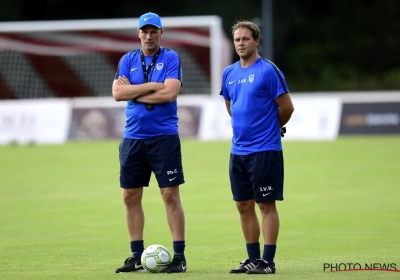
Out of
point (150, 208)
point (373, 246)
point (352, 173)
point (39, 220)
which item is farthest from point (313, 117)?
point (373, 246)

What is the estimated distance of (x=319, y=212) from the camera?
13.7 meters

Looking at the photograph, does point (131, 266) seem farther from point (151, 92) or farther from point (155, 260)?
point (151, 92)

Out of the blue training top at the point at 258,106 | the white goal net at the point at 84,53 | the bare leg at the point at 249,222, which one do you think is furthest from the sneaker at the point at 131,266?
the white goal net at the point at 84,53

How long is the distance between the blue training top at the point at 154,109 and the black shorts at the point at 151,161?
8cm

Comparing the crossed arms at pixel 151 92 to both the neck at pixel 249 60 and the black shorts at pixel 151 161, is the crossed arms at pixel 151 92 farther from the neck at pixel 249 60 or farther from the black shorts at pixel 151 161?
the neck at pixel 249 60

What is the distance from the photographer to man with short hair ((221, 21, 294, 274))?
866cm

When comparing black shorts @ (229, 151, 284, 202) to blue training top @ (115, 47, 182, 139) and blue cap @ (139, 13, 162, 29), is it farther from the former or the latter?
blue cap @ (139, 13, 162, 29)

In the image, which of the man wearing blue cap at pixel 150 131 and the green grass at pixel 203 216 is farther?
A: the green grass at pixel 203 216

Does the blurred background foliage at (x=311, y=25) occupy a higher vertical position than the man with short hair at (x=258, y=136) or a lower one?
higher

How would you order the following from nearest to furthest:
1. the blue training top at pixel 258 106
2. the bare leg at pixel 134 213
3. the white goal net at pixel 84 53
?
the blue training top at pixel 258 106
the bare leg at pixel 134 213
the white goal net at pixel 84 53

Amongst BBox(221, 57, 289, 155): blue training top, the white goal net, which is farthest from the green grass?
the white goal net

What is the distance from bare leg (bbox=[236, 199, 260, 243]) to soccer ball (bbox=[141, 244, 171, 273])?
80cm

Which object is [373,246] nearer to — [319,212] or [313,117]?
[319,212]

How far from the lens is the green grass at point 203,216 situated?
938 centimetres
